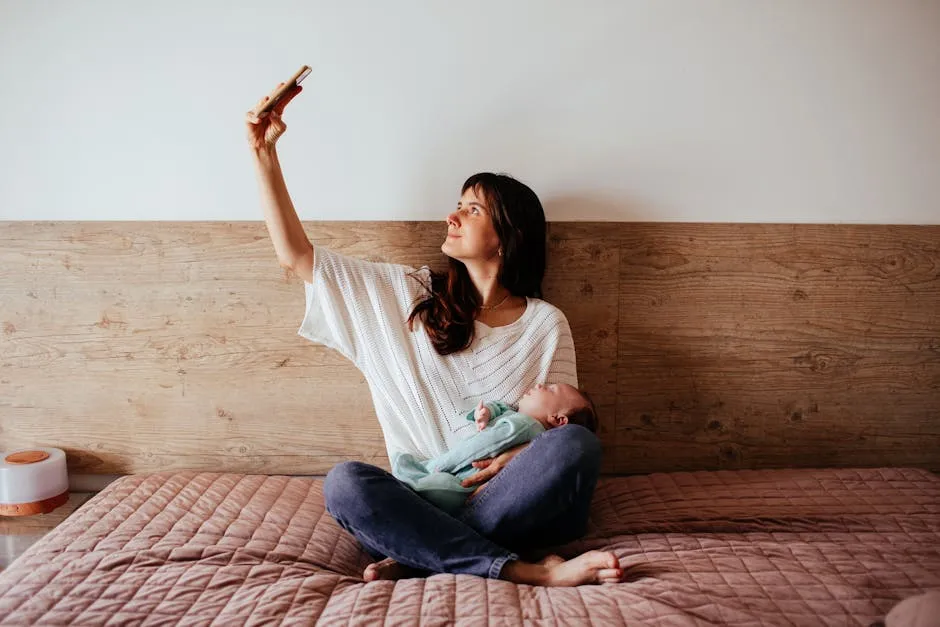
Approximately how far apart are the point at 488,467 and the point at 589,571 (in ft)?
1.01

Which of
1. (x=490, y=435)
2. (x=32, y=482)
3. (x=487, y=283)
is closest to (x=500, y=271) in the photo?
(x=487, y=283)

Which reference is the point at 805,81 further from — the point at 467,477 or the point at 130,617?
the point at 130,617

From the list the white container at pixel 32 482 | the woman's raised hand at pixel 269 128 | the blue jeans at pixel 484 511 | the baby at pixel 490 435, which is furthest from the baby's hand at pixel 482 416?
the white container at pixel 32 482

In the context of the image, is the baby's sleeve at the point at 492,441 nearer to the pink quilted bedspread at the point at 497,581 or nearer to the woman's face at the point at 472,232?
the pink quilted bedspread at the point at 497,581

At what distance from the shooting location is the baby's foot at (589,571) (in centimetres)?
129

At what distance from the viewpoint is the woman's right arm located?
1.56m

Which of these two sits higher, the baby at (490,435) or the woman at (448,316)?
the woman at (448,316)

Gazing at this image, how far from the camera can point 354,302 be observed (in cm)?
167

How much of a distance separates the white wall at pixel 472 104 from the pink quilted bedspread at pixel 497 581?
2.38ft

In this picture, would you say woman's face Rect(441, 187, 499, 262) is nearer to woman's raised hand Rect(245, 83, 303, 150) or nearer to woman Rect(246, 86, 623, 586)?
woman Rect(246, 86, 623, 586)

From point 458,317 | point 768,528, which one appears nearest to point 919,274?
point 768,528

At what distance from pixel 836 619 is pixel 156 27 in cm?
197

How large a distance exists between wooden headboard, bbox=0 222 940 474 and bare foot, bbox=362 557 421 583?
0.50 m

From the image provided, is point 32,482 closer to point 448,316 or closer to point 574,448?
point 448,316
